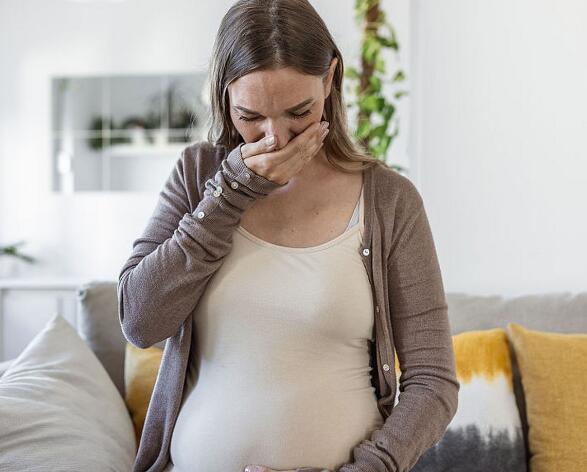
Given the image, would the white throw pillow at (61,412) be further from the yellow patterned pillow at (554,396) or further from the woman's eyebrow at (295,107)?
the yellow patterned pillow at (554,396)

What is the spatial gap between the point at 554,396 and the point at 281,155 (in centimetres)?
102

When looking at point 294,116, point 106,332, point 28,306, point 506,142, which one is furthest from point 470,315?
point 28,306

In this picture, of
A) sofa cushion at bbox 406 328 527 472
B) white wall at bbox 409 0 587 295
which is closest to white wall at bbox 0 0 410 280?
white wall at bbox 409 0 587 295

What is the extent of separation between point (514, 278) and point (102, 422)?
4.63 feet

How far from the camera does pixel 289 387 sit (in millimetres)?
1223

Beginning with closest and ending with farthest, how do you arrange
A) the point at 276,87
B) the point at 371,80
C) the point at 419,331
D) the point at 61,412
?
the point at 276,87 → the point at 419,331 → the point at 61,412 → the point at 371,80

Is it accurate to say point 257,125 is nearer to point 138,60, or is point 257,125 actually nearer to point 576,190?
point 576,190

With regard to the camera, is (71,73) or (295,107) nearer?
(295,107)

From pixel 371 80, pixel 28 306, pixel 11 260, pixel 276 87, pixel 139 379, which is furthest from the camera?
pixel 11 260

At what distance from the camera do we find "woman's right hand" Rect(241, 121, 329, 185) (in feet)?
3.87

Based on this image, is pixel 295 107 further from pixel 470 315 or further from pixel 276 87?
pixel 470 315

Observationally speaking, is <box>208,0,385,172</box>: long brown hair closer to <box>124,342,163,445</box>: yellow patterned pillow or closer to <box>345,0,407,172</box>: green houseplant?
<box>124,342,163,445</box>: yellow patterned pillow

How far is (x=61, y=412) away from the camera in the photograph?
5.42ft

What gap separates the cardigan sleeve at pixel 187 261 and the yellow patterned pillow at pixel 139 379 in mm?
752
